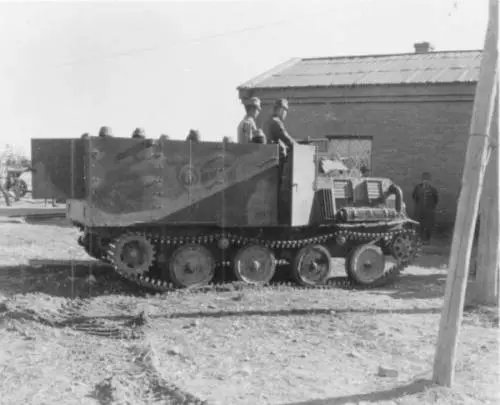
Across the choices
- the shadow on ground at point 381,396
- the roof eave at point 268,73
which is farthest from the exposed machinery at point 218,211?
the roof eave at point 268,73

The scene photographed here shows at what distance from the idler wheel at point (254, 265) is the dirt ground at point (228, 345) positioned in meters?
0.35

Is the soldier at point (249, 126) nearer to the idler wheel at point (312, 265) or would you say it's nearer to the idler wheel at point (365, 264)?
the idler wheel at point (312, 265)

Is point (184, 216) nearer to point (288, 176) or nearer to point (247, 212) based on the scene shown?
point (247, 212)

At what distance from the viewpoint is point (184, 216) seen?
9.83 meters

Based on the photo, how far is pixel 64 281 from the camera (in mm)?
10164

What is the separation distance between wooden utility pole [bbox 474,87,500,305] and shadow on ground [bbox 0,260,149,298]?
509 centimetres

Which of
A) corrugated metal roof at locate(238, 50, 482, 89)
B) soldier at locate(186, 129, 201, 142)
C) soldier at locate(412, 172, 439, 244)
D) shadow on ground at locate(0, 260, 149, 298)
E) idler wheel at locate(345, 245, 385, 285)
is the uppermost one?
corrugated metal roof at locate(238, 50, 482, 89)

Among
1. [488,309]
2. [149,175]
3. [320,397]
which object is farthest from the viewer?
[149,175]

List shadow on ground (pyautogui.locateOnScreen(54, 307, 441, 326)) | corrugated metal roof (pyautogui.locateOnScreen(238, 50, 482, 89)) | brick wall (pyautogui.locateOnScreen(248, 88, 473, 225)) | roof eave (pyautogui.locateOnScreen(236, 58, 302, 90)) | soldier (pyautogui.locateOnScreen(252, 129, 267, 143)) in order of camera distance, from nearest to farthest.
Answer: shadow on ground (pyautogui.locateOnScreen(54, 307, 441, 326)) → soldier (pyautogui.locateOnScreen(252, 129, 267, 143)) → brick wall (pyautogui.locateOnScreen(248, 88, 473, 225)) → corrugated metal roof (pyautogui.locateOnScreen(238, 50, 482, 89)) → roof eave (pyautogui.locateOnScreen(236, 58, 302, 90))

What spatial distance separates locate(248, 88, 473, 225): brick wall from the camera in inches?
723

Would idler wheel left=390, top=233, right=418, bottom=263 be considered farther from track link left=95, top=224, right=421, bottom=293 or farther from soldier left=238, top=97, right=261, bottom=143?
soldier left=238, top=97, right=261, bottom=143

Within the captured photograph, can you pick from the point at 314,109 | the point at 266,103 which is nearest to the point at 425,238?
the point at 314,109

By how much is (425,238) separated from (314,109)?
18.6ft

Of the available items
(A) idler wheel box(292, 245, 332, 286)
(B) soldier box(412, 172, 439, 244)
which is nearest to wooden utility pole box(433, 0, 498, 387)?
(A) idler wheel box(292, 245, 332, 286)
